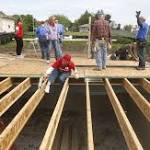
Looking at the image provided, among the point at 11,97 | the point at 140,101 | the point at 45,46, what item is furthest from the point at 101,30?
the point at 45,46

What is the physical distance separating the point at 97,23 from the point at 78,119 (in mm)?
2745

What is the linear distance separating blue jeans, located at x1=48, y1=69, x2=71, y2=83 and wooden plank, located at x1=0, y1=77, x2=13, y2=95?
853 mm

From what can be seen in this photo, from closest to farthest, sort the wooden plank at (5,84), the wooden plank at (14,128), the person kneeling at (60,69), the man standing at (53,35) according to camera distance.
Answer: the wooden plank at (14,128) < the wooden plank at (5,84) < the person kneeling at (60,69) < the man standing at (53,35)

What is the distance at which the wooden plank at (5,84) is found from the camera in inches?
312

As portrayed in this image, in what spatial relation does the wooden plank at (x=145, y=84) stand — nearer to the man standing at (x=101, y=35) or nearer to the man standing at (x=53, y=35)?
the man standing at (x=101, y=35)

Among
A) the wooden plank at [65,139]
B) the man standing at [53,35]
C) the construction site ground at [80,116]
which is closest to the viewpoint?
the wooden plank at [65,139]

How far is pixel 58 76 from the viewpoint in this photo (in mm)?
8445

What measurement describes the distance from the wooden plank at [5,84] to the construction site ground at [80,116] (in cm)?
24

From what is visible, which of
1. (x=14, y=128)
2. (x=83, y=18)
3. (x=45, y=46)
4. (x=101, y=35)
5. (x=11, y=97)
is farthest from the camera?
(x=83, y=18)

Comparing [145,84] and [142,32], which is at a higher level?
[142,32]

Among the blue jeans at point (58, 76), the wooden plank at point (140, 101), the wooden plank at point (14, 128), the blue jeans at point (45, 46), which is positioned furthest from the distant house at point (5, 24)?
the wooden plank at point (14, 128)

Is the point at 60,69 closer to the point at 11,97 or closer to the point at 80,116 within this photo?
the point at 11,97

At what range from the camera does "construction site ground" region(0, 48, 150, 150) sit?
9102mm

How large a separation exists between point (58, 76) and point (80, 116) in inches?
109
